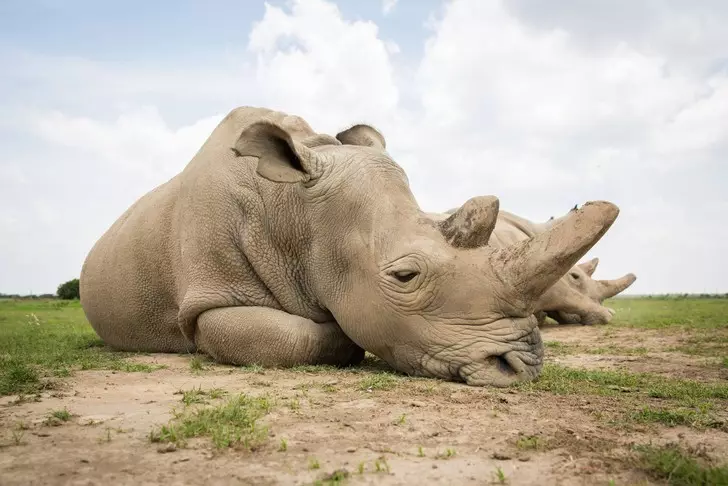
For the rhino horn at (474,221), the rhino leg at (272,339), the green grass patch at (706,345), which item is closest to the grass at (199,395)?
the rhino leg at (272,339)

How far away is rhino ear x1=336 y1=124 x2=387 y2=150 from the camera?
270 inches

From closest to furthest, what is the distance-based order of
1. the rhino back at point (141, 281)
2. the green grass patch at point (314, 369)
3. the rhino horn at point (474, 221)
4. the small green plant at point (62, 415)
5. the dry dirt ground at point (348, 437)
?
the dry dirt ground at point (348, 437)
the small green plant at point (62, 415)
the rhino horn at point (474, 221)
the green grass patch at point (314, 369)
the rhino back at point (141, 281)

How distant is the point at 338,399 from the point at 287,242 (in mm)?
2020

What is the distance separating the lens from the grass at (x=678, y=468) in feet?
8.46

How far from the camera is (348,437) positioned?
127 inches

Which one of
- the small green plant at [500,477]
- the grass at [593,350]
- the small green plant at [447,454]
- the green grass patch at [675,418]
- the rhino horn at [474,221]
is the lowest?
the small green plant at [500,477]

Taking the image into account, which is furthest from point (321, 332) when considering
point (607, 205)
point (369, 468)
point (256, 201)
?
point (369, 468)

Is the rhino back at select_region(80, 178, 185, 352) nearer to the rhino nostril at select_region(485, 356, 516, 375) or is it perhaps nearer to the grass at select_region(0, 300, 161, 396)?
the grass at select_region(0, 300, 161, 396)

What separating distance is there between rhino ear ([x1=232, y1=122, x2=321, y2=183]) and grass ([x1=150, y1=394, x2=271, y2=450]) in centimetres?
220

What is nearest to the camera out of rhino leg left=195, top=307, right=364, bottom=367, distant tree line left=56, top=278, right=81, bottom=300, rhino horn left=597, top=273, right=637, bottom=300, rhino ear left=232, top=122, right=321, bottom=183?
rhino ear left=232, top=122, right=321, bottom=183

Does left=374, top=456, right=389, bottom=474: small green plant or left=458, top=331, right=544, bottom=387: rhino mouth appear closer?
left=374, top=456, right=389, bottom=474: small green plant

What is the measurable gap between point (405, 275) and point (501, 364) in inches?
35.2

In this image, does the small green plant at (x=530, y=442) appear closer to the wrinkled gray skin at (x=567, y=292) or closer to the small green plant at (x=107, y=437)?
the small green plant at (x=107, y=437)

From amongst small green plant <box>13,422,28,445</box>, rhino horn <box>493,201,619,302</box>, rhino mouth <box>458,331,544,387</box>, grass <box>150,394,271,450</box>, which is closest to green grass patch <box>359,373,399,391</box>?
rhino mouth <box>458,331,544,387</box>
